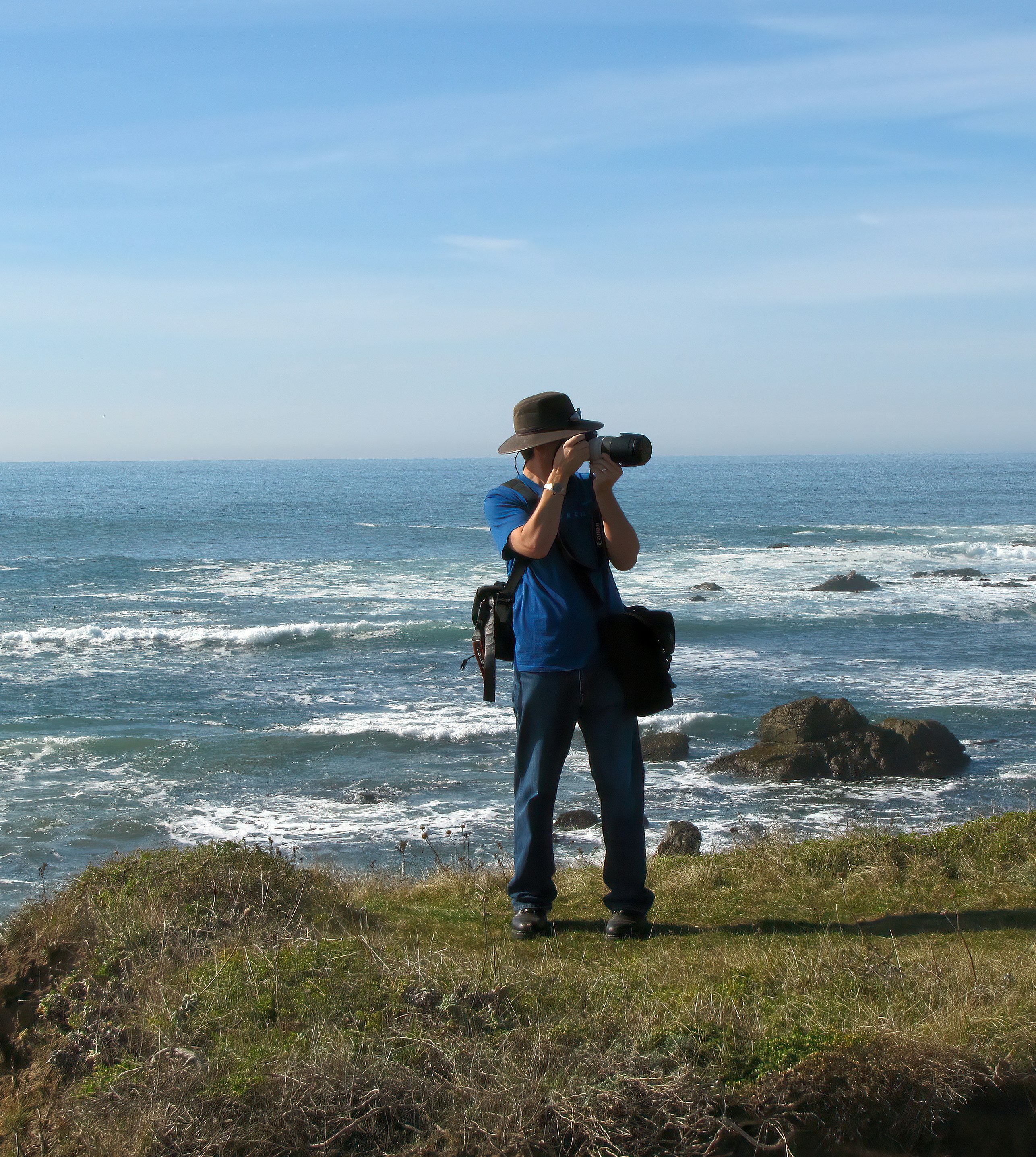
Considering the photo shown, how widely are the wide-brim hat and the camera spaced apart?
0.10m

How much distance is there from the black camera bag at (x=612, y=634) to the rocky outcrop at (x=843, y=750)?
33.2ft

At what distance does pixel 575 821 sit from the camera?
11.3m

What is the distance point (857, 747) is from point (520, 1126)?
12330 millimetres

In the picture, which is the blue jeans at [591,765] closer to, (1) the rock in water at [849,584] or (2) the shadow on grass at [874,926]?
(2) the shadow on grass at [874,926]

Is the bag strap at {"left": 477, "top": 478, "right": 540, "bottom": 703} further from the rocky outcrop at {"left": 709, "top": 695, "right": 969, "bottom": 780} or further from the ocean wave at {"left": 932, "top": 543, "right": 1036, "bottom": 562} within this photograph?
the ocean wave at {"left": 932, "top": 543, "right": 1036, "bottom": 562}

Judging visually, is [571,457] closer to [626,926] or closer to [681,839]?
[626,926]

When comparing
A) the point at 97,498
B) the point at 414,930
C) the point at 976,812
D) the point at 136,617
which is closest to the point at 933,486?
the point at 97,498

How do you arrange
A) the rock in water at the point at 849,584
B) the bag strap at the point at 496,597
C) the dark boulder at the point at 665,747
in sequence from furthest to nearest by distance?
the rock in water at the point at 849,584 → the dark boulder at the point at 665,747 → the bag strap at the point at 496,597

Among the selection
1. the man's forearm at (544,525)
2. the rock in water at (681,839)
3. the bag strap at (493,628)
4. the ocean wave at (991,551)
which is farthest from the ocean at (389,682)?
the man's forearm at (544,525)

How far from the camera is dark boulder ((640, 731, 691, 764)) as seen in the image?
47.2 ft

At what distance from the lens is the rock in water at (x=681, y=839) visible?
31.3 feet

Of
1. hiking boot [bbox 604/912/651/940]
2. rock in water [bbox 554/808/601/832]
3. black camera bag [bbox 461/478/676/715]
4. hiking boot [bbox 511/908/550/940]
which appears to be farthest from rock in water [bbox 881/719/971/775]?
black camera bag [bbox 461/478/676/715]

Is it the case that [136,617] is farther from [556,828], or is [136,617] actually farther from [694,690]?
[556,828]

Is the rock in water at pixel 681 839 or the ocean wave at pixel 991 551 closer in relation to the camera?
the rock in water at pixel 681 839
